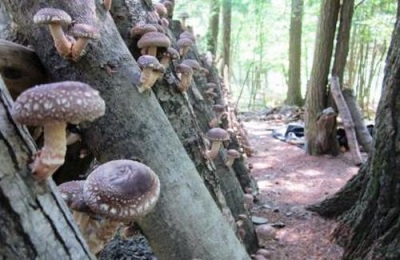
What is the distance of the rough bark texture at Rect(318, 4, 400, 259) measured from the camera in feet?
10.1

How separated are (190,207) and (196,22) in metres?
23.7

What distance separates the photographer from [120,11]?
8.87 feet

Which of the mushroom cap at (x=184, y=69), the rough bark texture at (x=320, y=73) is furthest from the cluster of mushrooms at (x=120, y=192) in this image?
the rough bark texture at (x=320, y=73)

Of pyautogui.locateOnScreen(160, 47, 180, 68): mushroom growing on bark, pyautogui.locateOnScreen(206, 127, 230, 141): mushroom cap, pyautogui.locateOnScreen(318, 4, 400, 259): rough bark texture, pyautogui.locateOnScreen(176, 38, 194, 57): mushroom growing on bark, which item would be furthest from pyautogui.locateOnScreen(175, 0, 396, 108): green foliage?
pyautogui.locateOnScreen(160, 47, 180, 68): mushroom growing on bark

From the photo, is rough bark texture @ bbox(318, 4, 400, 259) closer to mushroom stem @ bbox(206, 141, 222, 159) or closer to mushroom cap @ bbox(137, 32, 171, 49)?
mushroom stem @ bbox(206, 141, 222, 159)

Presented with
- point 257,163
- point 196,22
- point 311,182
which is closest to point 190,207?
point 311,182

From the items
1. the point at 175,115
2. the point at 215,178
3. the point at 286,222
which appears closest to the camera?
the point at 175,115

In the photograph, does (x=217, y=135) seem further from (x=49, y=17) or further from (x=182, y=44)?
(x=49, y=17)

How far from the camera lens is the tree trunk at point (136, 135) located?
2.04 metres

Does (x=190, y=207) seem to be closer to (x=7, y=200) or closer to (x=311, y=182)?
(x=7, y=200)

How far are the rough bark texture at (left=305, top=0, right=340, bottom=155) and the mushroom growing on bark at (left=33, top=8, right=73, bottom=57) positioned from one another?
22.3 ft

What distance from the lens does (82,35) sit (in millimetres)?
1883

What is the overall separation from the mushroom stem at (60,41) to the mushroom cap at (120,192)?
0.75 metres

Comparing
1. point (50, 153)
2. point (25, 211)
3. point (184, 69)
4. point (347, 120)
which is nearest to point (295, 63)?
point (347, 120)
